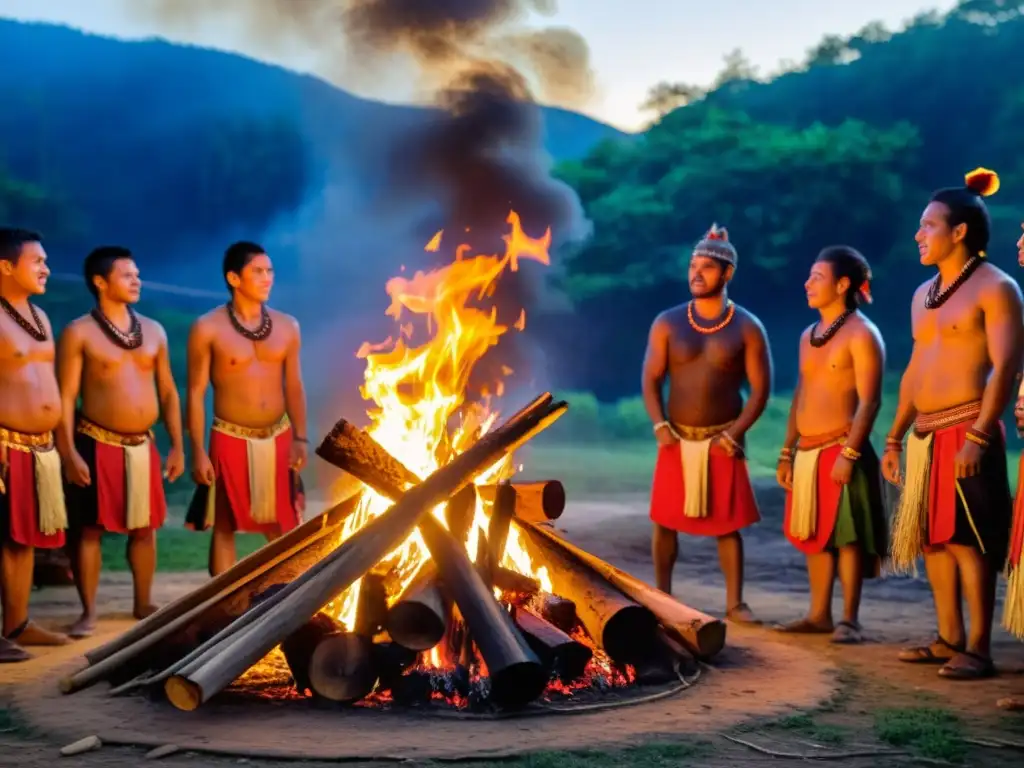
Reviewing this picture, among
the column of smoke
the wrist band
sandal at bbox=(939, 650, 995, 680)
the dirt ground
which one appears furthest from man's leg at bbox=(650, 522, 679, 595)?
the column of smoke

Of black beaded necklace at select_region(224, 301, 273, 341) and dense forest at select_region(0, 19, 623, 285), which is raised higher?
dense forest at select_region(0, 19, 623, 285)

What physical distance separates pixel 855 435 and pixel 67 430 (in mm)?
3913

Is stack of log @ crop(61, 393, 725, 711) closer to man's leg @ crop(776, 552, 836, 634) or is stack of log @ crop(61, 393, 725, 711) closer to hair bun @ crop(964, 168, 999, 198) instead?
man's leg @ crop(776, 552, 836, 634)

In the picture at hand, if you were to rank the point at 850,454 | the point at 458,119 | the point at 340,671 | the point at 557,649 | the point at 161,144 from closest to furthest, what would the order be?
the point at 340,671
the point at 557,649
the point at 850,454
the point at 458,119
the point at 161,144

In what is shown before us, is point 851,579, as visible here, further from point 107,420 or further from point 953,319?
point 107,420

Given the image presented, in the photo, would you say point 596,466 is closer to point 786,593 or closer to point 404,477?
point 786,593

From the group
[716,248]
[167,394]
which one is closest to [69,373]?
[167,394]

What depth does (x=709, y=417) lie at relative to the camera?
256 inches

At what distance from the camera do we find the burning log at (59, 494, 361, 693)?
4664 mm

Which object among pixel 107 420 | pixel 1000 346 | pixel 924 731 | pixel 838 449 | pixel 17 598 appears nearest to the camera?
pixel 924 731

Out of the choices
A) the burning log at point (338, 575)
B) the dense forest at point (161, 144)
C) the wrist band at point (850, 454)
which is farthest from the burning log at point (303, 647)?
the dense forest at point (161, 144)

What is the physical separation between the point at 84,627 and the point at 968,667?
4.21m

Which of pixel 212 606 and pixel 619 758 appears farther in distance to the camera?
pixel 212 606

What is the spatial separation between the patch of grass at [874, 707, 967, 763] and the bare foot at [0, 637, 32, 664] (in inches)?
143
